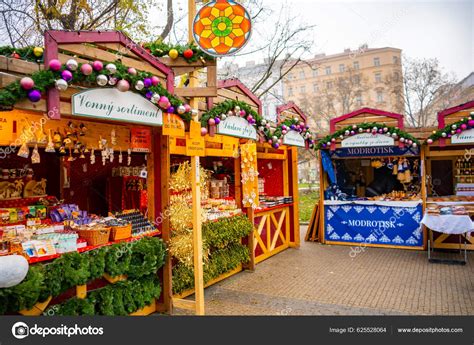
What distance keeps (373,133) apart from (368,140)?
0.68 ft

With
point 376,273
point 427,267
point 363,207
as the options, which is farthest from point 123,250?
point 363,207

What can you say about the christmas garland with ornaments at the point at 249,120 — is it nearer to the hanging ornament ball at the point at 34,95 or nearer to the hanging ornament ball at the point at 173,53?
the hanging ornament ball at the point at 173,53

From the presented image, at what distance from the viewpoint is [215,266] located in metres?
6.51

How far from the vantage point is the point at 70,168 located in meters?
6.57

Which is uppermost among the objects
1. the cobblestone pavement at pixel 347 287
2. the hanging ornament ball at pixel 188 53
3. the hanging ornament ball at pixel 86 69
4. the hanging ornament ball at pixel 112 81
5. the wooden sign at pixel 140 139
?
the hanging ornament ball at pixel 188 53

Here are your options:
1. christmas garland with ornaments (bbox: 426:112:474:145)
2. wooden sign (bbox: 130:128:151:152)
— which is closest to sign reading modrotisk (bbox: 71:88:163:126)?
wooden sign (bbox: 130:128:151:152)

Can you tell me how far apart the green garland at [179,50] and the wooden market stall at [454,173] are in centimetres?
595

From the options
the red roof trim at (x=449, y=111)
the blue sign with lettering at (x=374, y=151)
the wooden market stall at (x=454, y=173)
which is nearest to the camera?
the wooden market stall at (x=454, y=173)

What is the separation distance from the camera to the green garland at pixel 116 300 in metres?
4.03

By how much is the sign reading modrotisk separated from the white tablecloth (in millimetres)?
6096

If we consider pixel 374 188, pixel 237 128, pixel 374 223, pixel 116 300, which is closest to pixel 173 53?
pixel 237 128

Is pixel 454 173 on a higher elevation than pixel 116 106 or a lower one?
lower

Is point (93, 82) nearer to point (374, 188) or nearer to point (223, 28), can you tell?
point (223, 28)

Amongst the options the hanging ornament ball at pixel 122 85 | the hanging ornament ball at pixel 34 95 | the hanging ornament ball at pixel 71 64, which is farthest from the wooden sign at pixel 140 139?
the hanging ornament ball at pixel 34 95
